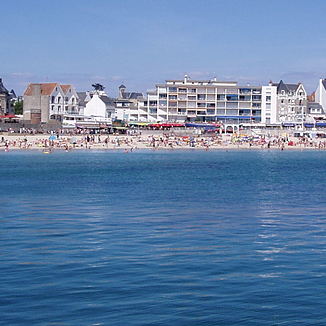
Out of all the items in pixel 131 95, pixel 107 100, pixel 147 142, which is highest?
pixel 131 95

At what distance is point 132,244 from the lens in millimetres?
21312

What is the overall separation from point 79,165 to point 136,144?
36.2 meters

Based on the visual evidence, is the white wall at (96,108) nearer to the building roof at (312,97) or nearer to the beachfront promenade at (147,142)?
the beachfront promenade at (147,142)

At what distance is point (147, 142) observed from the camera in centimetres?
10431

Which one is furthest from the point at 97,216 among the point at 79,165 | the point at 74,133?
the point at 74,133

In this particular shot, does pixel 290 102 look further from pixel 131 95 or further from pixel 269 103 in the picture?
pixel 131 95

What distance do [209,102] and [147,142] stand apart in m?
35.2

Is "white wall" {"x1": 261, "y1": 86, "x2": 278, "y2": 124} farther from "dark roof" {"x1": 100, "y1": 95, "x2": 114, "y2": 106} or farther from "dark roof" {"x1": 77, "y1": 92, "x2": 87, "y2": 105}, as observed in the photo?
"dark roof" {"x1": 77, "y1": 92, "x2": 87, "y2": 105}

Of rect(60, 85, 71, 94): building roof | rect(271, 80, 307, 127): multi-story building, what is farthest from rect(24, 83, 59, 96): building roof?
rect(271, 80, 307, 127): multi-story building

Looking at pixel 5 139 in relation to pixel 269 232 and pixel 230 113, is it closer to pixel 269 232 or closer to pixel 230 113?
pixel 230 113

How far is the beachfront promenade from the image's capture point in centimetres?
9681

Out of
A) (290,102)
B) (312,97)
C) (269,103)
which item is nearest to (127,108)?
(269,103)

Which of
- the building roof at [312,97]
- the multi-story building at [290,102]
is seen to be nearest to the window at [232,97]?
the multi-story building at [290,102]

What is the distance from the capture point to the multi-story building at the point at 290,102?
138125 millimetres
